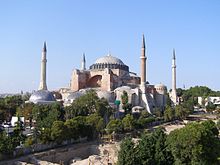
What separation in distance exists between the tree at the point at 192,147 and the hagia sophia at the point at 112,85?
909 inches

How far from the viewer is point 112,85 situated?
43.4 m

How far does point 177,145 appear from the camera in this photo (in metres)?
14.3

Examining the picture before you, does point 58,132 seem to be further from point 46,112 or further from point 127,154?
point 46,112

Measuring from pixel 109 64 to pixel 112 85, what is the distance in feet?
18.4

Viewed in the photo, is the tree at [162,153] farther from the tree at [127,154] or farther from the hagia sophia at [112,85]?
the hagia sophia at [112,85]

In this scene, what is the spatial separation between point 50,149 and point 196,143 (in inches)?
361

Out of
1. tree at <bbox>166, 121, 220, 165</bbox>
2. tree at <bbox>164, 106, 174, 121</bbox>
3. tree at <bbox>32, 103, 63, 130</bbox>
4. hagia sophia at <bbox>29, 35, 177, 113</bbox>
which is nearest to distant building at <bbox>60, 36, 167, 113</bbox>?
hagia sophia at <bbox>29, 35, 177, 113</bbox>

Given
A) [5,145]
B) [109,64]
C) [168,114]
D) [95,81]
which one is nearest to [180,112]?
[168,114]

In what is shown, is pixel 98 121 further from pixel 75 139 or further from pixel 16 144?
pixel 16 144

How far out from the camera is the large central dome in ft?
158

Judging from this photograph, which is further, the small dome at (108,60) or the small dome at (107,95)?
the small dome at (108,60)

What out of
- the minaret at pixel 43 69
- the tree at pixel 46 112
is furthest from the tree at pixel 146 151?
the minaret at pixel 43 69

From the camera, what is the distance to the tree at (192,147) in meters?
14.2

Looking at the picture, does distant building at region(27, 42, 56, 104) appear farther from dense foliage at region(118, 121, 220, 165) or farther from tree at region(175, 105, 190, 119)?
dense foliage at region(118, 121, 220, 165)
